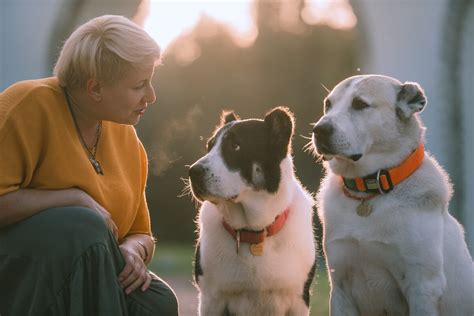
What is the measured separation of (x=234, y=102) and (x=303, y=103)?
985 mm

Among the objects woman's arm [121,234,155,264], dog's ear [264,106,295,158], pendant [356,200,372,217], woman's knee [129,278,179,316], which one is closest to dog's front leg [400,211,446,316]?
pendant [356,200,372,217]

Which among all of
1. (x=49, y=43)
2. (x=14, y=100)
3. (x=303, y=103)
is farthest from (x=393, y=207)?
(x=303, y=103)

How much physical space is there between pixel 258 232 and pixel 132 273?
2.49 feet

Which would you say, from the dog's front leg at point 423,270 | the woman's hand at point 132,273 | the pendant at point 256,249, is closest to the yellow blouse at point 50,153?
the woman's hand at point 132,273

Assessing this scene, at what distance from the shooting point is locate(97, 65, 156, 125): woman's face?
2799mm

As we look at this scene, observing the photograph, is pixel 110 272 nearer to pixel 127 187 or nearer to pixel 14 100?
pixel 127 187

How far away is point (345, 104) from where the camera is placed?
2971 mm

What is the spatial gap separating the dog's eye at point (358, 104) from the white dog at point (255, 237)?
1.19ft

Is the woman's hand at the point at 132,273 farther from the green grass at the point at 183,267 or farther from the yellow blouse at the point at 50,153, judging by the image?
the green grass at the point at 183,267

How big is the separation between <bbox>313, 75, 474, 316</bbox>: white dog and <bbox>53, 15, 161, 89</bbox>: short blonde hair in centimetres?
87

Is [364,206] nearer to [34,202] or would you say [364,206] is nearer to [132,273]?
[132,273]

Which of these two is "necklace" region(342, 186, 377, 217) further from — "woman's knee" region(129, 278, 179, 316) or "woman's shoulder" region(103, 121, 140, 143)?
"woman's shoulder" region(103, 121, 140, 143)

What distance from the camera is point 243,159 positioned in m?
3.09

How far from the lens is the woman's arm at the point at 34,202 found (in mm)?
2490
